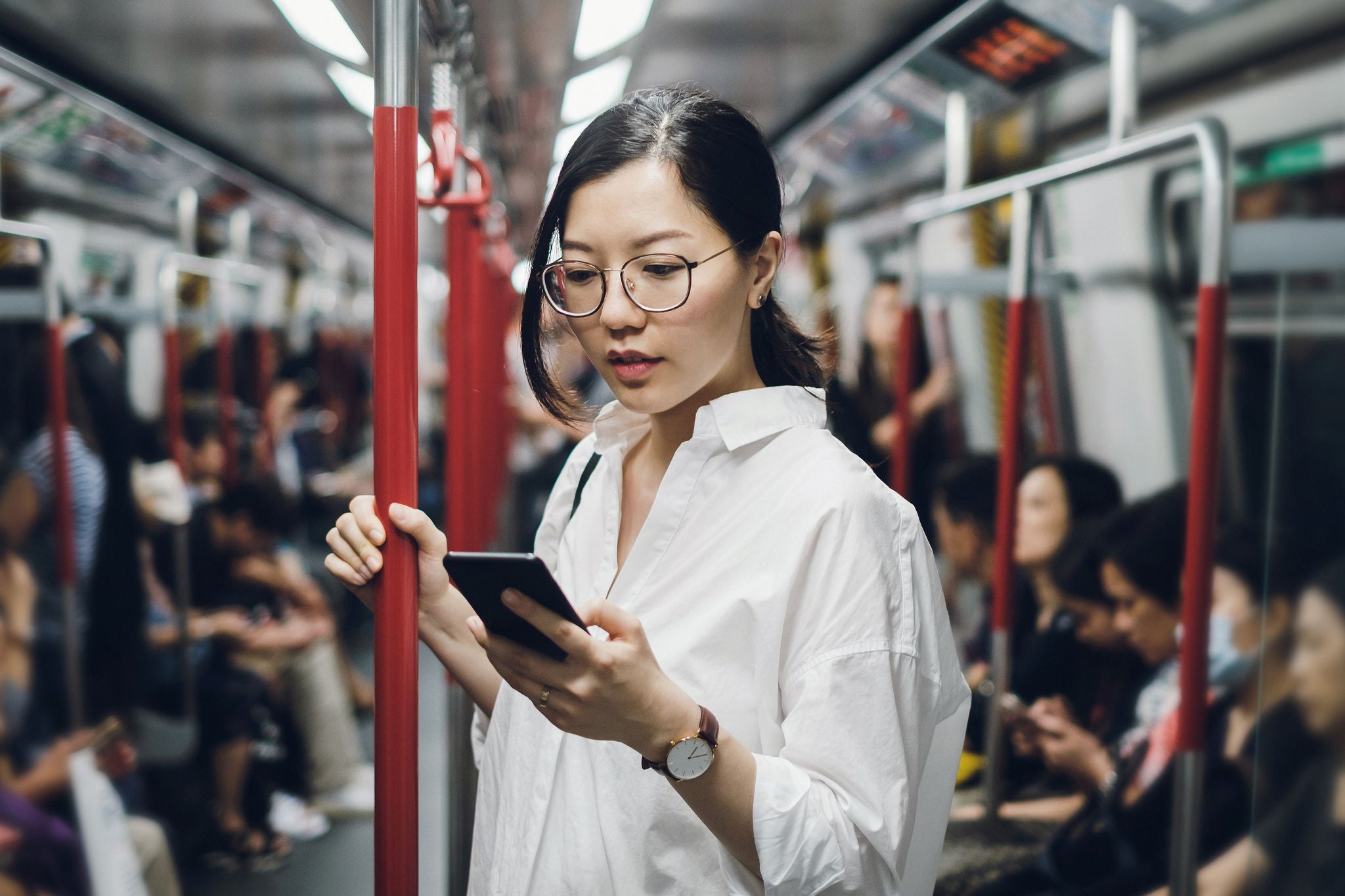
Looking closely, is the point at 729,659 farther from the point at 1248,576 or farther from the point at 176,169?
the point at 176,169

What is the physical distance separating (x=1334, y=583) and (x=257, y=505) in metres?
3.76

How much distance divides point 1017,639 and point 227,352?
3.75m

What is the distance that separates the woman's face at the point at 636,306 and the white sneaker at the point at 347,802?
3.38 m

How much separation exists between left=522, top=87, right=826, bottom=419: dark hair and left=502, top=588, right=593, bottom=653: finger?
1.39ft

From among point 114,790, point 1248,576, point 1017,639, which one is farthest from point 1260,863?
point 114,790

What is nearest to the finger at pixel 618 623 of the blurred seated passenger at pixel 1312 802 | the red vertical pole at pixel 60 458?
the blurred seated passenger at pixel 1312 802

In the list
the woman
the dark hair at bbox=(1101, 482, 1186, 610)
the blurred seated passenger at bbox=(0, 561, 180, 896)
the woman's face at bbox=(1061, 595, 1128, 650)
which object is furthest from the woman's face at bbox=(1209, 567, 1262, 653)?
the blurred seated passenger at bbox=(0, 561, 180, 896)

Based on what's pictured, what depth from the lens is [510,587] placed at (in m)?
0.79

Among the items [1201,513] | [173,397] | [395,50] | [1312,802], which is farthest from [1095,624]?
[173,397]

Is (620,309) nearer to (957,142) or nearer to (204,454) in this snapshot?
(957,142)

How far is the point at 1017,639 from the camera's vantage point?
340 cm

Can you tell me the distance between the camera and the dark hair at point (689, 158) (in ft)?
3.26

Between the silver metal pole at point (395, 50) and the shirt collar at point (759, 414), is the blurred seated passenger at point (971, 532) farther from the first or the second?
the silver metal pole at point (395, 50)

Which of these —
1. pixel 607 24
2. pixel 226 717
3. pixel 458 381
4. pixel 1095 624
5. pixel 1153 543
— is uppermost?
pixel 607 24
